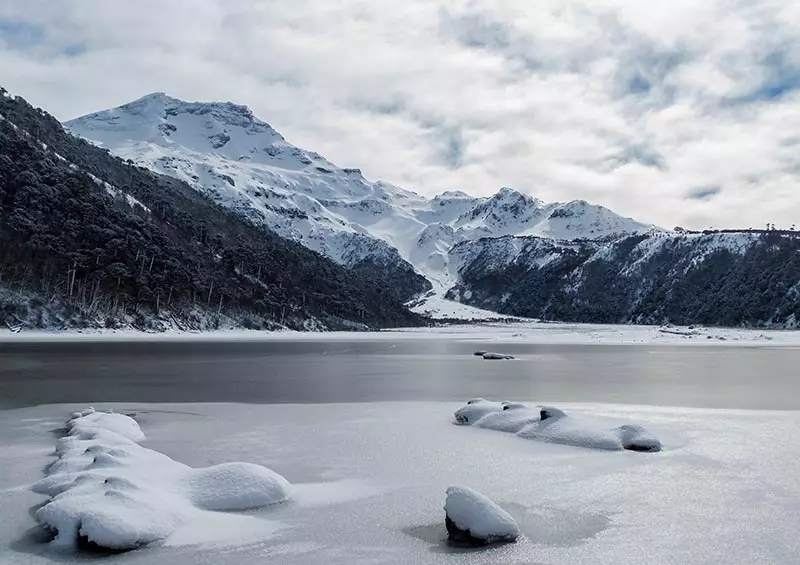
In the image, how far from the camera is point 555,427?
69.3ft

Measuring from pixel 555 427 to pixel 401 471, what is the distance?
21.3 feet

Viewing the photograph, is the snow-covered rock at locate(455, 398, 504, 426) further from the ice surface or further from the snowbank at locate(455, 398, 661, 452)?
the ice surface

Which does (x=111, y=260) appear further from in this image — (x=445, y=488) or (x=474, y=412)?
(x=445, y=488)

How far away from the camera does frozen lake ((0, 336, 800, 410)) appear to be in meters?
31.6

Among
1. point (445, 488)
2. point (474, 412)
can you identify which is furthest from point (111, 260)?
point (445, 488)

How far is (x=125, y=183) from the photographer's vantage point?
558 ft

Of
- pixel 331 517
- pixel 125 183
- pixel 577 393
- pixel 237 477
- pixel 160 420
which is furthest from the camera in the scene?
pixel 125 183

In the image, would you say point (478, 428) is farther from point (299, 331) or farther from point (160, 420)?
point (299, 331)

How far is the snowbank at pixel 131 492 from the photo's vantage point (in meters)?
11.5

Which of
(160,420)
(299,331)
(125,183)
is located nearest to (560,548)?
(160,420)

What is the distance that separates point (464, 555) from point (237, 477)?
5512 mm

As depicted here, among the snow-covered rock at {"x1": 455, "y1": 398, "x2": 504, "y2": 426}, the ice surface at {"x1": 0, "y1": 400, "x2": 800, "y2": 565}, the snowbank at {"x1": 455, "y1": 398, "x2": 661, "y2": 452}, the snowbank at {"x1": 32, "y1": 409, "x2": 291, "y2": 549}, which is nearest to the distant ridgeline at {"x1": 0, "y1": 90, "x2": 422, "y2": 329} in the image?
the ice surface at {"x1": 0, "y1": 400, "x2": 800, "y2": 565}

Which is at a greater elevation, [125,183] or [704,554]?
[125,183]

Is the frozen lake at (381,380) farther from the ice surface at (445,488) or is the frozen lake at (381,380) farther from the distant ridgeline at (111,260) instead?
the distant ridgeline at (111,260)
